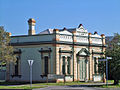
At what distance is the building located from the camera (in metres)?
41.5

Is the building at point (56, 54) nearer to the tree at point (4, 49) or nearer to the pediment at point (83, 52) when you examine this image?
the pediment at point (83, 52)

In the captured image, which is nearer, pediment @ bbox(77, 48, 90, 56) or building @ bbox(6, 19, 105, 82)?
building @ bbox(6, 19, 105, 82)

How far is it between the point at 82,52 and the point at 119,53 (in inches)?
415

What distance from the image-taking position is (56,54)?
4119cm

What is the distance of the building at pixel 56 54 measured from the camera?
1634 inches

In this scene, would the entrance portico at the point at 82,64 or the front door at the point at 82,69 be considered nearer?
the entrance portico at the point at 82,64

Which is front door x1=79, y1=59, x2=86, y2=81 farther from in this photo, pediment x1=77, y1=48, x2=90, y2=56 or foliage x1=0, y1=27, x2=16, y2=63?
foliage x1=0, y1=27, x2=16, y2=63

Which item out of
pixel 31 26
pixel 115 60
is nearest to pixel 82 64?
pixel 31 26

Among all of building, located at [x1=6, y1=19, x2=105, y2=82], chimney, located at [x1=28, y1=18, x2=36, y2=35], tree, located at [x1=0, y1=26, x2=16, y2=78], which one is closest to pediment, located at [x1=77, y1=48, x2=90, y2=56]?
building, located at [x1=6, y1=19, x2=105, y2=82]

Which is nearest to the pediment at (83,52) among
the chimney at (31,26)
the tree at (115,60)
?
the chimney at (31,26)

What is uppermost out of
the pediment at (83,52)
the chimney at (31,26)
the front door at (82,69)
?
the chimney at (31,26)

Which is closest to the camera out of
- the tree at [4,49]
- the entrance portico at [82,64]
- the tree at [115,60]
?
the tree at [115,60]

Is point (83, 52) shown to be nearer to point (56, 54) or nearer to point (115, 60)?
point (56, 54)

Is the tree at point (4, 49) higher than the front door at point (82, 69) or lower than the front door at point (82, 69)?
higher
